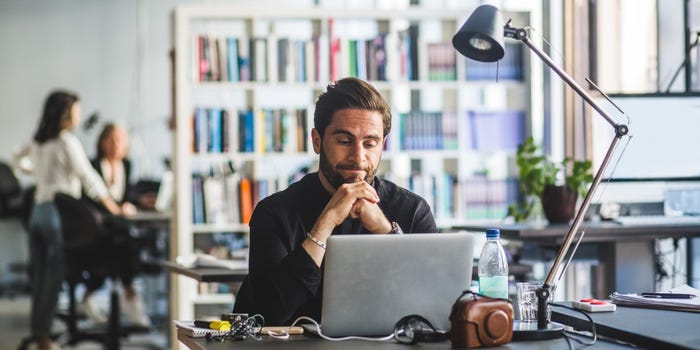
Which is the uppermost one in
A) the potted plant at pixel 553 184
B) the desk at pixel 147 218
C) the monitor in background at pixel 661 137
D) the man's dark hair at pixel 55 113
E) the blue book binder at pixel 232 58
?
the blue book binder at pixel 232 58

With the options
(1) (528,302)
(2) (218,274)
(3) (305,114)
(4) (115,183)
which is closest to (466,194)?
(3) (305,114)

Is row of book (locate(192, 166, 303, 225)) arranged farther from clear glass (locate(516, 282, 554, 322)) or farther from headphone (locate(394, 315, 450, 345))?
headphone (locate(394, 315, 450, 345))

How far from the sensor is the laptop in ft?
6.35

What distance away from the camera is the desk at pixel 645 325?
72.1 inches

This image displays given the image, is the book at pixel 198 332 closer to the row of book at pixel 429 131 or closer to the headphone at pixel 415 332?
the headphone at pixel 415 332

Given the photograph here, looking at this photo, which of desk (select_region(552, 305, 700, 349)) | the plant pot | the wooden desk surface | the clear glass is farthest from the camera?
the plant pot

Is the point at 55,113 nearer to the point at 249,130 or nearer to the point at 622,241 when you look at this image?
the point at 249,130

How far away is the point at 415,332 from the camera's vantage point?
6.29ft

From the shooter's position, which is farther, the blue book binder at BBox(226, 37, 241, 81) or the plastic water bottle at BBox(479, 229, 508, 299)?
the blue book binder at BBox(226, 37, 241, 81)

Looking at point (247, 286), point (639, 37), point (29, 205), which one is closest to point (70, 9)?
point (29, 205)

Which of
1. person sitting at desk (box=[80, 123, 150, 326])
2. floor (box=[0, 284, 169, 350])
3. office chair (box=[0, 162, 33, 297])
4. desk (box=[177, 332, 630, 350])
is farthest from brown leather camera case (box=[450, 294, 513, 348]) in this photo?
office chair (box=[0, 162, 33, 297])

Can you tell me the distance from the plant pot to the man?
2052 mm

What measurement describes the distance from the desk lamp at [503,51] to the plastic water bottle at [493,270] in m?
0.11

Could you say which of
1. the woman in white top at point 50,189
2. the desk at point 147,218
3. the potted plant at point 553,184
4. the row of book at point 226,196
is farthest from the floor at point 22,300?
the potted plant at point 553,184
